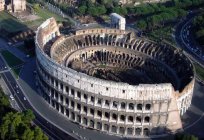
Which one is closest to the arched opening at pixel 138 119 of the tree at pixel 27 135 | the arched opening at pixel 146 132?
the arched opening at pixel 146 132

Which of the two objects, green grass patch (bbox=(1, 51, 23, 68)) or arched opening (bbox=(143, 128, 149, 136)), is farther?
green grass patch (bbox=(1, 51, 23, 68))

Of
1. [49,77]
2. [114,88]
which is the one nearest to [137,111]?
[114,88]

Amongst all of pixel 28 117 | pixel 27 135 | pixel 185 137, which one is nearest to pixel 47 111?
pixel 28 117

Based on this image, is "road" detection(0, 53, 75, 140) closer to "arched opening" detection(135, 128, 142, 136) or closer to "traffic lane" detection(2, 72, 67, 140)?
"traffic lane" detection(2, 72, 67, 140)

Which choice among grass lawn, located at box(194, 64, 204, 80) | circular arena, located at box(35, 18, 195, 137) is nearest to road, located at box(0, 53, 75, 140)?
circular arena, located at box(35, 18, 195, 137)

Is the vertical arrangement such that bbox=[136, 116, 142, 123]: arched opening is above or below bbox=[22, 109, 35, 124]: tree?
above

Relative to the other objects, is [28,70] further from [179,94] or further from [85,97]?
[179,94]

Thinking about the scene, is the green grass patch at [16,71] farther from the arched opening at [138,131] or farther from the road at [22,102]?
the arched opening at [138,131]
